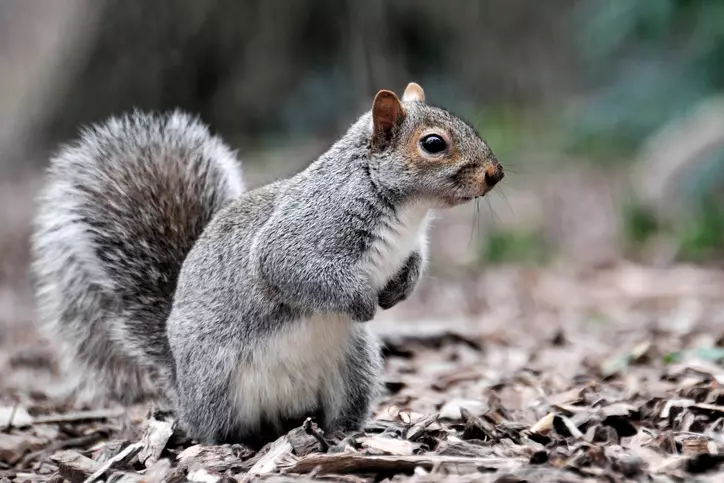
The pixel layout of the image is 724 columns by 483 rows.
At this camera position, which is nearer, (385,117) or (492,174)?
(492,174)

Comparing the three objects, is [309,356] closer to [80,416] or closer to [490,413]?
[490,413]

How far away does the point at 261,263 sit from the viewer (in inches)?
136

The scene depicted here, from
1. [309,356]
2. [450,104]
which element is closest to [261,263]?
[309,356]

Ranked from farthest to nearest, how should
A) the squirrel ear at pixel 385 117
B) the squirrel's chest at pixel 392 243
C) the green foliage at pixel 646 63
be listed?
the green foliage at pixel 646 63 < the squirrel ear at pixel 385 117 < the squirrel's chest at pixel 392 243

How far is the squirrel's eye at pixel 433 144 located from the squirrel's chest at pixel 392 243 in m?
0.22

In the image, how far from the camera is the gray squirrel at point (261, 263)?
3.43 metres

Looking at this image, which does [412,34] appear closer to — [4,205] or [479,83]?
[479,83]

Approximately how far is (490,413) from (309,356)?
32.4 inches

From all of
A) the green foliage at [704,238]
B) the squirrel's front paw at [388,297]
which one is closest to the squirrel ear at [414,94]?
the squirrel's front paw at [388,297]

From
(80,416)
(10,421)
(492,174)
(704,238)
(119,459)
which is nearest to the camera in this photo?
(119,459)

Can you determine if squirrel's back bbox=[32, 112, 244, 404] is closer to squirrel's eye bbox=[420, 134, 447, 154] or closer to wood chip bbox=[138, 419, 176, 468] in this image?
wood chip bbox=[138, 419, 176, 468]

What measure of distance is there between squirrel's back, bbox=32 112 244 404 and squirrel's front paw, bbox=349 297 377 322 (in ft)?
3.40

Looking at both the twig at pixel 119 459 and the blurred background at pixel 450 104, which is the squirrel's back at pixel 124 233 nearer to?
the twig at pixel 119 459

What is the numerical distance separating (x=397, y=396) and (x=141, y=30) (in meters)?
6.89
